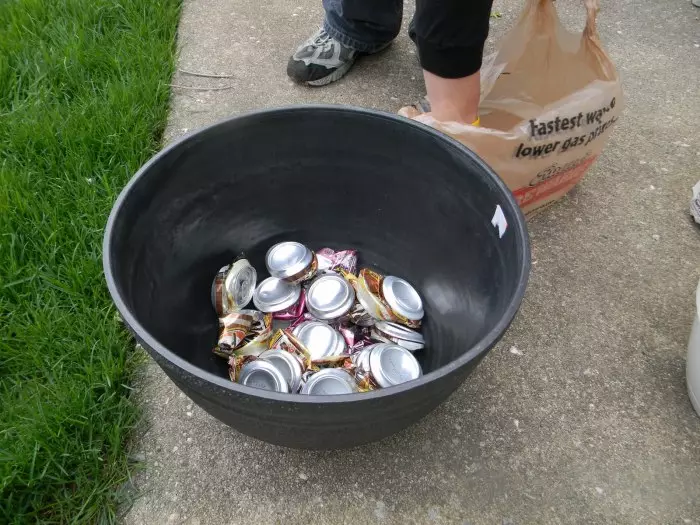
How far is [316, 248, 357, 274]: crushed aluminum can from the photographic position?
151 centimetres

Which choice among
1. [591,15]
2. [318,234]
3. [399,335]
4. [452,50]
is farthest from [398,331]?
[591,15]

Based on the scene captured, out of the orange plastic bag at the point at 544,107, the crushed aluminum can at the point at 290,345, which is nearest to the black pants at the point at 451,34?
the orange plastic bag at the point at 544,107

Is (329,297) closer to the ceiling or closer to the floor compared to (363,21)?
closer to the floor

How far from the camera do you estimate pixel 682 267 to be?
1604mm

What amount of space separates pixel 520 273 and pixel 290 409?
45 centimetres

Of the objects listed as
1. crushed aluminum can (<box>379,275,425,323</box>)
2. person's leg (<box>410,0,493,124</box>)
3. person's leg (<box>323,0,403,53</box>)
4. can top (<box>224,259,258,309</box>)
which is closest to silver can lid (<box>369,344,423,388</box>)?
crushed aluminum can (<box>379,275,425,323</box>)

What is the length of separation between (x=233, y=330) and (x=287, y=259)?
240 mm

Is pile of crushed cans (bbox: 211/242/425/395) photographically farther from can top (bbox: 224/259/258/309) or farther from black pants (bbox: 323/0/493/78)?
black pants (bbox: 323/0/493/78)

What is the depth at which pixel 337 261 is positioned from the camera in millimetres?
1525

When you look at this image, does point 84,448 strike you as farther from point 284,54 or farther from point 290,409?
point 284,54

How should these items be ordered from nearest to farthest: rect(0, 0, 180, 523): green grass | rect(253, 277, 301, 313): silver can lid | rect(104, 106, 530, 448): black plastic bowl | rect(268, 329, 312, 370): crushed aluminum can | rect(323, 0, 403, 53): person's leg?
1. rect(104, 106, 530, 448): black plastic bowl
2. rect(0, 0, 180, 523): green grass
3. rect(268, 329, 312, 370): crushed aluminum can
4. rect(253, 277, 301, 313): silver can lid
5. rect(323, 0, 403, 53): person's leg

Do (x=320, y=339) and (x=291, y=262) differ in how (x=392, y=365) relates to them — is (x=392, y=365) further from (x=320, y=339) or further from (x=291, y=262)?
(x=291, y=262)

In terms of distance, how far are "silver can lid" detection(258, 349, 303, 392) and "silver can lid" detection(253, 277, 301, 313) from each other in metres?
0.16

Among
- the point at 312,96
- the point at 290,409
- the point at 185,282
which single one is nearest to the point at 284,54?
the point at 312,96
